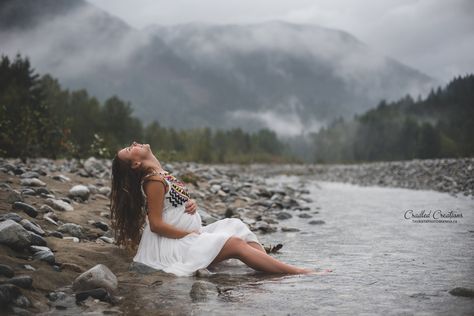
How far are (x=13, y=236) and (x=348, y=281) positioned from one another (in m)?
3.95

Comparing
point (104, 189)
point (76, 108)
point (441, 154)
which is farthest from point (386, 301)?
point (76, 108)

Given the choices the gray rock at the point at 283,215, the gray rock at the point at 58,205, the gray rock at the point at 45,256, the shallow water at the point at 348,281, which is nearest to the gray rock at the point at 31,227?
the gray rock at the point at 45,256

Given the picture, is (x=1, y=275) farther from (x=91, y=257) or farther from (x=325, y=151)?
(x=325, y=151)

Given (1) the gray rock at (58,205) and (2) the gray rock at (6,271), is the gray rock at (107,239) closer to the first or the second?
(1) the gray rock at (58,205)

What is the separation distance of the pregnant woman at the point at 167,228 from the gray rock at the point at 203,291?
0.52 meters

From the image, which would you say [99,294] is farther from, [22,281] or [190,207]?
[190,207]

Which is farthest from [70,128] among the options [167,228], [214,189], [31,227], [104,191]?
[167,228]

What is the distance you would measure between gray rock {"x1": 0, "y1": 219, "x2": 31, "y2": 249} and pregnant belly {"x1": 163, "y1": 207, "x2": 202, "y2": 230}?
1.73 metres

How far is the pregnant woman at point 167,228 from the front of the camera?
18.2 feet

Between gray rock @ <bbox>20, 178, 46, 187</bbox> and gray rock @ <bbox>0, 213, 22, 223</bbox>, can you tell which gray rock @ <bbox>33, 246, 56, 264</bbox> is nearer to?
gray rock @ <bbox>0, 213, 22, 223</bbox>

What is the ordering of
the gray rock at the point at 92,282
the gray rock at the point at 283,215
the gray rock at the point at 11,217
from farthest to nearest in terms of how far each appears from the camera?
1. the gray rock at the point at 283,215
2. the gray rock at the point at 11,217
3. the gray rock at the point at 92,282

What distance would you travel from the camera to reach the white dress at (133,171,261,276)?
5.54m

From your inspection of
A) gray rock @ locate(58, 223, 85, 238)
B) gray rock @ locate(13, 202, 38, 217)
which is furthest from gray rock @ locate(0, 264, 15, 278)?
gray rock @ locate(13, 202, 38, 217)

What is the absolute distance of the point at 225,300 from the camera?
14.3 feet
